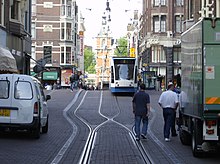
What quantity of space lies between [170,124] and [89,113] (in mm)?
12966

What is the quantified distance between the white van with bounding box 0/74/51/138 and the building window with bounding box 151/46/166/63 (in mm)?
58248

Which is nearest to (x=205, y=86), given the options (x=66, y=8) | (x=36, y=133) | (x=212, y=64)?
(x=212, y=64)

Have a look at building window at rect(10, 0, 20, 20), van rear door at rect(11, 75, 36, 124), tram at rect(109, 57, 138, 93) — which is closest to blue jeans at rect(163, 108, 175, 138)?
van rear door at rect(11, 75, 36, 124)

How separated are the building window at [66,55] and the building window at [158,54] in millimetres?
13250

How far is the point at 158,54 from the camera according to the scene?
244 ft

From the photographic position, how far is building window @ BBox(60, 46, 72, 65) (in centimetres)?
8031

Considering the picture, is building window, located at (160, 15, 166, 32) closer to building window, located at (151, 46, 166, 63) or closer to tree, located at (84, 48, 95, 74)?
building window, located at (151, 46, 166, 63)

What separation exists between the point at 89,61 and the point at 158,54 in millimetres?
87506

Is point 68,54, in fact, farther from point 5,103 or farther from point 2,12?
point 5,103

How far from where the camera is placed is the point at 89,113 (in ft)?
97.5

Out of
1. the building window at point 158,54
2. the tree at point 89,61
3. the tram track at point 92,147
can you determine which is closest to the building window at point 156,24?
the building window at point 158,54

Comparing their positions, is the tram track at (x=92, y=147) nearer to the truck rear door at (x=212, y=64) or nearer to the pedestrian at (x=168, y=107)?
the pedestrian at (x=168, y=107)

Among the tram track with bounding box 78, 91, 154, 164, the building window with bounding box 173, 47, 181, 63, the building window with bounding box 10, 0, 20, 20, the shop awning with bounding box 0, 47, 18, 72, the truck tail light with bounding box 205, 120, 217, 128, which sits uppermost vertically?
the building window with bounding box 10, 0, 20, 20

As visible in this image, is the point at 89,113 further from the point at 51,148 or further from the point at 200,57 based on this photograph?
the point at 200,57
